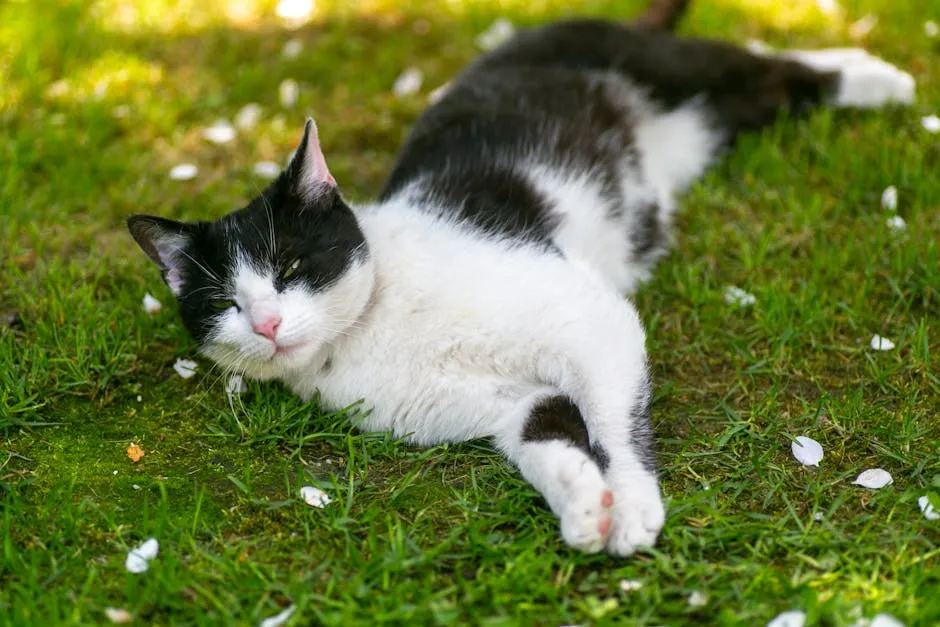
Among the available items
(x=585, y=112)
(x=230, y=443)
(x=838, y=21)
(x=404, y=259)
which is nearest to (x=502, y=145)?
(x=585, y=112)

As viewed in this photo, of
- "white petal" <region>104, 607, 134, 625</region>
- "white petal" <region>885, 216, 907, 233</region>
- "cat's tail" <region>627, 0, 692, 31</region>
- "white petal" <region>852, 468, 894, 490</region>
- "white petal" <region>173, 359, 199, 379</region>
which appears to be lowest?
"white petal" <region>173, 359, 199, 379</region>

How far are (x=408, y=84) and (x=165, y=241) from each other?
2.21 metres

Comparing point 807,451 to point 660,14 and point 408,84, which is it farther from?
point 408,84

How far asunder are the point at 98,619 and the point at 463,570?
83 centimetres

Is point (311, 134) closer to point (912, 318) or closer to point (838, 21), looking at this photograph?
point (912, 318)

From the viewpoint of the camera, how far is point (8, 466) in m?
2.58

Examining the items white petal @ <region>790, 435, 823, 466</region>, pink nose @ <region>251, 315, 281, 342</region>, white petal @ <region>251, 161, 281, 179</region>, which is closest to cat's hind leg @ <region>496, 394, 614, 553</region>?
white petal @ <region>790, 435, 823, 466</region>

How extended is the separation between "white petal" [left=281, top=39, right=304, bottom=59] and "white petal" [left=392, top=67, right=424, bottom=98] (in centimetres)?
57

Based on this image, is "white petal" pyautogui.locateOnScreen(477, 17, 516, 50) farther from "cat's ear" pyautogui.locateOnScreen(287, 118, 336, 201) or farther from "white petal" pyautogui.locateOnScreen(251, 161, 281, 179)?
"cat's ear" pyautogui.locateOnScreen(287, 118, 336, 201)

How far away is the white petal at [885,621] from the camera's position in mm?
1869

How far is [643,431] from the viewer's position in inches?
97.3

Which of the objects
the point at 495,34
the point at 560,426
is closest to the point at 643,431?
A: the point at 560,426

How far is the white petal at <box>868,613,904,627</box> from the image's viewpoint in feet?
6.13

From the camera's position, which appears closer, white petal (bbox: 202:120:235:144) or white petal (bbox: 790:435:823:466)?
white petal (bbox: 790:435:823:466)
